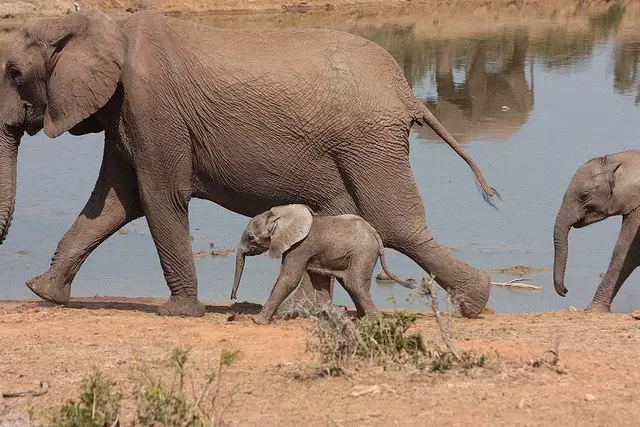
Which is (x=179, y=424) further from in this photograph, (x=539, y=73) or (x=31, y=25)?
(x=539, y=73)

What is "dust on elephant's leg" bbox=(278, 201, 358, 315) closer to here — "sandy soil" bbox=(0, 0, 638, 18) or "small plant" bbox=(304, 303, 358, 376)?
"small plant" bbox=(304, 303, 358, 376)

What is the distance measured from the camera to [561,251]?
1055 cm

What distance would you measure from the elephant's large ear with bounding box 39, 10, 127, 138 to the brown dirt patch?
3.87m

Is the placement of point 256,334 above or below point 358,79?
below

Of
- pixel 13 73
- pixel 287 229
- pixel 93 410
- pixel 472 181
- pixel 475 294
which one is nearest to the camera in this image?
pixel 93 410

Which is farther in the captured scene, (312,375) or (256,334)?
(256,334)

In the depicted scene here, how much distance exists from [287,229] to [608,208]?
9.95ft

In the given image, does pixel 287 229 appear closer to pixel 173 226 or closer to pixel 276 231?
pixel 276 231

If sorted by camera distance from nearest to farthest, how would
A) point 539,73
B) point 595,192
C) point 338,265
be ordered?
point 338,265
point 595,192
point 539,73

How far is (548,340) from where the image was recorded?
7902 mm

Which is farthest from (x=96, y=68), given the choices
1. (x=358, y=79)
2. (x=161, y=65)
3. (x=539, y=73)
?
(x=539, y=73)

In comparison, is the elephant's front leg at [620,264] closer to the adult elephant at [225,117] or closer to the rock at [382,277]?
the adult elephant at [225,117]

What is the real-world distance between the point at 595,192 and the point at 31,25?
13.9 ft

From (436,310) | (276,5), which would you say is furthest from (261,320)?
(276,5)
